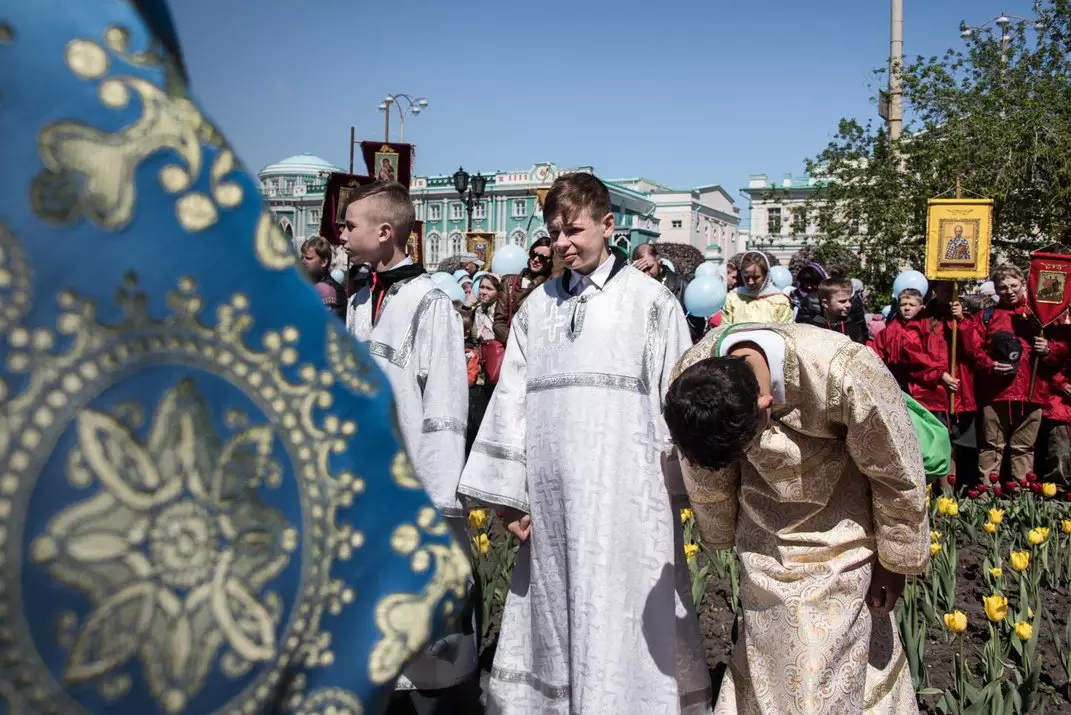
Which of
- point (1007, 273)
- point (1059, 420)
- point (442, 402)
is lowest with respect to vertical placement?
point (1059, 420)

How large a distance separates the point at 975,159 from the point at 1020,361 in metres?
13.0

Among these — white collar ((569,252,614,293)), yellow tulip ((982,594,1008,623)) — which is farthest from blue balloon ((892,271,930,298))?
white collar ((569,252,614,293))

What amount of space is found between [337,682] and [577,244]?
2.80m

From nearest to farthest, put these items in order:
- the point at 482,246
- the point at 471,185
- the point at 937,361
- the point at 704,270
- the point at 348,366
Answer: the point at 348,366 < the point at 937,361 < the point at 704,270 < the point at 482,246 < the point at 471,185

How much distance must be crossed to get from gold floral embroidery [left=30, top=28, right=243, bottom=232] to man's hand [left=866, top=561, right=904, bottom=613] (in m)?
2.58

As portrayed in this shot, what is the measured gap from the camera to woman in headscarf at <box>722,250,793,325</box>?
25.6ft

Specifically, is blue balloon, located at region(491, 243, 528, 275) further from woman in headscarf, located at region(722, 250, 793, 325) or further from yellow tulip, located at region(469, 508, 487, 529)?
yellow tulip, located at region(469, 508, 487, 529)

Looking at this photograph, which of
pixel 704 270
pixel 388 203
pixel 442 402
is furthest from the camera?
pixel 704 270

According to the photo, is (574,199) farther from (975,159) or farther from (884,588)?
(975,159)

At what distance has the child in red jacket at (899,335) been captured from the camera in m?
8.23

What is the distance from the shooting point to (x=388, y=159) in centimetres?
1132

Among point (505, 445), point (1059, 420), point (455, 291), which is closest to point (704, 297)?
point (455, 291)

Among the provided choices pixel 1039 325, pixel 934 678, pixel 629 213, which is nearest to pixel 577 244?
pixel 934 678

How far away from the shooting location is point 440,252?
61.6 m
